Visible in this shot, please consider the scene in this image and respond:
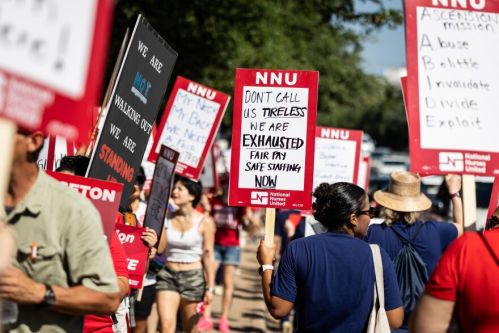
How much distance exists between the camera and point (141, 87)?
6156 millimetres

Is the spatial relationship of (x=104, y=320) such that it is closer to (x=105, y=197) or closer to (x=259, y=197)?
(x=105, y=197)

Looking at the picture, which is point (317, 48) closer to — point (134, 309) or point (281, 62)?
point (281, 62)

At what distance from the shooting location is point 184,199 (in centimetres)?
1042

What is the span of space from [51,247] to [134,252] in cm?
284

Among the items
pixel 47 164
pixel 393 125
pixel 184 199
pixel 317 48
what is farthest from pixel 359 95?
pixel 393 125

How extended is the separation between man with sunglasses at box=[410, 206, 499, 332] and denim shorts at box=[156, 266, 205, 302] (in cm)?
620

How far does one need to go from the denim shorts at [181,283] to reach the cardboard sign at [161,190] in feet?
8.08

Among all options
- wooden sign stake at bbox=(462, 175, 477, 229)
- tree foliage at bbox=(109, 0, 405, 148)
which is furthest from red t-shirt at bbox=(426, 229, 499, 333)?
tree foliage at bbox=(109, 0, 405, 148)

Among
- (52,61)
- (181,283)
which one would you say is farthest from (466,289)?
(181,283)

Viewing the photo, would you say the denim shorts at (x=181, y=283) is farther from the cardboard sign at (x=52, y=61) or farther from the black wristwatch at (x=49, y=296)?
the cardboard sign at (x=52, y=61)

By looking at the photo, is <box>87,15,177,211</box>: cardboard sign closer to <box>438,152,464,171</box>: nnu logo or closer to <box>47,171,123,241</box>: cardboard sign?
<box>47,171,123,241</box>: cardboard sign

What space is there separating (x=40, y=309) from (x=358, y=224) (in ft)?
6.93

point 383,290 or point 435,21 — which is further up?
point 435,21

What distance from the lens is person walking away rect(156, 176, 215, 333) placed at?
1020cm
